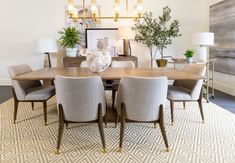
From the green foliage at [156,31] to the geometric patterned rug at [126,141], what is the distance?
2.65m

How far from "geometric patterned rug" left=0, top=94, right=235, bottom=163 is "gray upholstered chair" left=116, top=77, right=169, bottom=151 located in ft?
0.67

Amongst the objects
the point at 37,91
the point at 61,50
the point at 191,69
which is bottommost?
the point at 37,91

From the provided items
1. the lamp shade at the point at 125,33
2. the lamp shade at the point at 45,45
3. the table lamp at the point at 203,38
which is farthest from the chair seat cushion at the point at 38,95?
the table lamp at the point at 203,38

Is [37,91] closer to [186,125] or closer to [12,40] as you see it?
[186,125]

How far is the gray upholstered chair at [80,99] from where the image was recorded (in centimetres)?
229

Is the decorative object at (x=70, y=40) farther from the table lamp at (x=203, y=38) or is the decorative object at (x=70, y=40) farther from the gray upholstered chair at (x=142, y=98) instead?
the gray upholstered chair at (x=142, y=98)

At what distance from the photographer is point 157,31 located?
5746 millimetres

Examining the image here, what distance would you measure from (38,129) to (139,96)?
161 cm

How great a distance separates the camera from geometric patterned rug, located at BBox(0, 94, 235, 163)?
2.31m

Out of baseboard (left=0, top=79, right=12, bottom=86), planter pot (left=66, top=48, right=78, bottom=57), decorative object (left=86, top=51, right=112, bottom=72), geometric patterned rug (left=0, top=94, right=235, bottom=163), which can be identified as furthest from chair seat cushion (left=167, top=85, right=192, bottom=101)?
baseboard (left=0, top=79, right=12, bottom=86)

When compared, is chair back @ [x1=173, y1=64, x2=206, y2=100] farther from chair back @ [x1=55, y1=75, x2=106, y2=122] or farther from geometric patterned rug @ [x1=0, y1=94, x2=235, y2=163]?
chair back @ [x1=55, y1=75, x2=106, y2=122]

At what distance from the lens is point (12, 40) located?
632 centimetres

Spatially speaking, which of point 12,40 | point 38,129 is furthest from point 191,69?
point 12,40

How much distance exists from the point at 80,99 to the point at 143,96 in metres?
0.64
